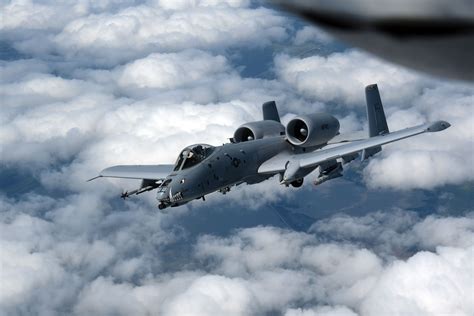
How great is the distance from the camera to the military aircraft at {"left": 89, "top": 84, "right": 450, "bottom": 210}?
2967cm

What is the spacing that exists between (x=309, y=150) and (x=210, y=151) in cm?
841

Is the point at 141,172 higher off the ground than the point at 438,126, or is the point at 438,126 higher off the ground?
the point at 438,126

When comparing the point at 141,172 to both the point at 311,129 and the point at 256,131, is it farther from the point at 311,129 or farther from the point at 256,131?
the point at 311,129

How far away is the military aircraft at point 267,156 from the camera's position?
97.3 feet

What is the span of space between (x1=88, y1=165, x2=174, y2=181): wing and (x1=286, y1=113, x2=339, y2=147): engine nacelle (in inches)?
311

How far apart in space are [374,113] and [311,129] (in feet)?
16.7

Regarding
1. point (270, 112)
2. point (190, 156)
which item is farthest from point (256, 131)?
point (190, 156)

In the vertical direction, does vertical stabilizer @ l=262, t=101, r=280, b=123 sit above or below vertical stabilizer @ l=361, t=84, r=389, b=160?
below

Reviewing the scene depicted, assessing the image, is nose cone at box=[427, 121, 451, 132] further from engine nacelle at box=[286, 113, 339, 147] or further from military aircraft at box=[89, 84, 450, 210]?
engine nacelle at box=[286, 113, 339, 147]

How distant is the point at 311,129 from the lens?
34.3m

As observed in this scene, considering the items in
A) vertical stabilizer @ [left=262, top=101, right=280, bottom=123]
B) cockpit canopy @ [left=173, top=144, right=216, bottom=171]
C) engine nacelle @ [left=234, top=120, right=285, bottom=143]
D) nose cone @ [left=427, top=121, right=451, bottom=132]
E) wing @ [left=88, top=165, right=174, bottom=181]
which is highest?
nose cone @ [left=427, top=121, right=451, bottom=132]

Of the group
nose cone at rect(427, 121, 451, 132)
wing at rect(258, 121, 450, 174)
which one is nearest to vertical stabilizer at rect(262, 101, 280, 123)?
wing at rect(258, 121, 450, 174)

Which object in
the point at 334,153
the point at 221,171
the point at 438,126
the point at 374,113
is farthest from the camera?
the point at 374,113

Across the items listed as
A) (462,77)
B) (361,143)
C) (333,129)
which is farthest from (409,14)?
(333,129)
